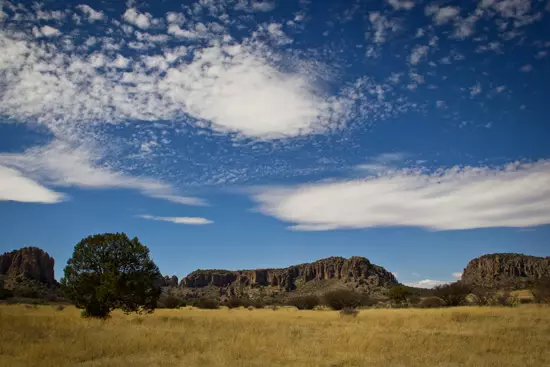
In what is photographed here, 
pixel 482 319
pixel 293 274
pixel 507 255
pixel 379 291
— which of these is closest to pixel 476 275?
pixel 507 255

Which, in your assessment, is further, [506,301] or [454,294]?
[454,294]

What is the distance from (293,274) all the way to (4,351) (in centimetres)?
17846

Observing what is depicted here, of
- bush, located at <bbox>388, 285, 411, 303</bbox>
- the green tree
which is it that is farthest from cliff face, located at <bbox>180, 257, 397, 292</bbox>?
the green tree

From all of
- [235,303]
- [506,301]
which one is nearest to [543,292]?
[506,301]

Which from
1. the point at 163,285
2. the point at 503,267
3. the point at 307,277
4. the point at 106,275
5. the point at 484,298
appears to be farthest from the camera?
the point at 307,277

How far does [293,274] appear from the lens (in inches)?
7283

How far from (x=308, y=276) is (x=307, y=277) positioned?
0.86m

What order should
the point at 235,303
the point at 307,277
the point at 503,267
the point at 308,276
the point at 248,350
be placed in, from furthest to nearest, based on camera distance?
the point at 308,276
the point at 307,277
the point at 503,267
the point at 235,303
the point at 248,350

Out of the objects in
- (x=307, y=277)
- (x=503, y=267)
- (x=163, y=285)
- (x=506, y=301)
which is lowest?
(x=506, y=301)

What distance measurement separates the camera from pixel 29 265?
356 feet

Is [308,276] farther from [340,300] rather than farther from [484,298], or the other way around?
[484,298]

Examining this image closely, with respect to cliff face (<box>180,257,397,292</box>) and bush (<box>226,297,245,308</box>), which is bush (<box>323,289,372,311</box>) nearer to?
bush (<box>226,297,245,308</box>)

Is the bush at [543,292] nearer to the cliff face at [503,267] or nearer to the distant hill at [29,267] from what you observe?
the cliff face at [503,267]

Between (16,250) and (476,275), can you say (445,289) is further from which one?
(16,250)
